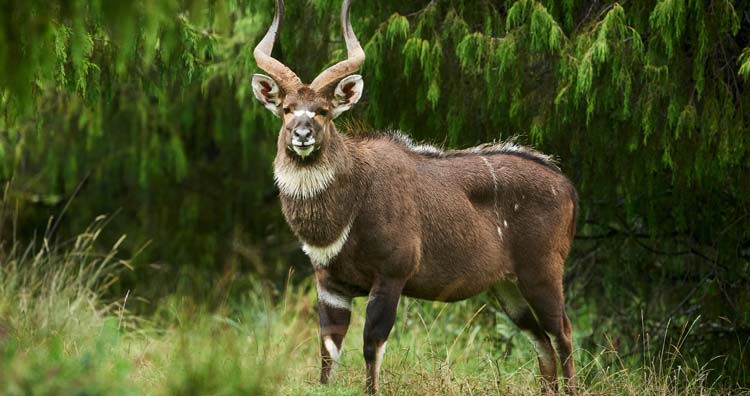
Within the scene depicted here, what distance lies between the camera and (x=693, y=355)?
929 centimetres

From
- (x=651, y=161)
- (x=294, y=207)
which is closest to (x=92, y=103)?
(x=294, y=207)

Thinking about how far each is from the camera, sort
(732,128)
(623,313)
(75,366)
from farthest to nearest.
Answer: (623,313)
(732,128)
(75,366)

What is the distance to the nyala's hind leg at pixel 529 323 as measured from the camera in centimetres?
785

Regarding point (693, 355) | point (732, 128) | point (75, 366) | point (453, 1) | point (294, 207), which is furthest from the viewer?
point (693, 355)

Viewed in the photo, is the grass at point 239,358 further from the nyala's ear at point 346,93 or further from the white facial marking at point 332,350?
the nyala's ear at point 346,93

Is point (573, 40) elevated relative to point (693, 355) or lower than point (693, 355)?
elevated

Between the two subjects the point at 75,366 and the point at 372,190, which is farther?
the point at 372,190

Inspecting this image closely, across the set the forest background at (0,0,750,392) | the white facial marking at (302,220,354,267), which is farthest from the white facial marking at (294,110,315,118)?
the forest background at (0,0,750,392)

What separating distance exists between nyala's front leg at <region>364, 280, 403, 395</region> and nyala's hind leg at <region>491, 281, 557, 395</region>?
1.18 metres

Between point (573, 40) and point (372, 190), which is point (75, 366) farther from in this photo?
point (573, 40)

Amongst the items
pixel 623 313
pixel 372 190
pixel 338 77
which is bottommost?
pixel 623 313

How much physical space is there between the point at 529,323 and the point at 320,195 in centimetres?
182

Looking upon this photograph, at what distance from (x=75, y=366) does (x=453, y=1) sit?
4882mm

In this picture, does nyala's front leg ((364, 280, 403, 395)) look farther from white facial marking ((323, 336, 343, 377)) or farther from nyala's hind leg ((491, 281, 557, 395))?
nyala's hind leg ((491, 281, 557, 395))
